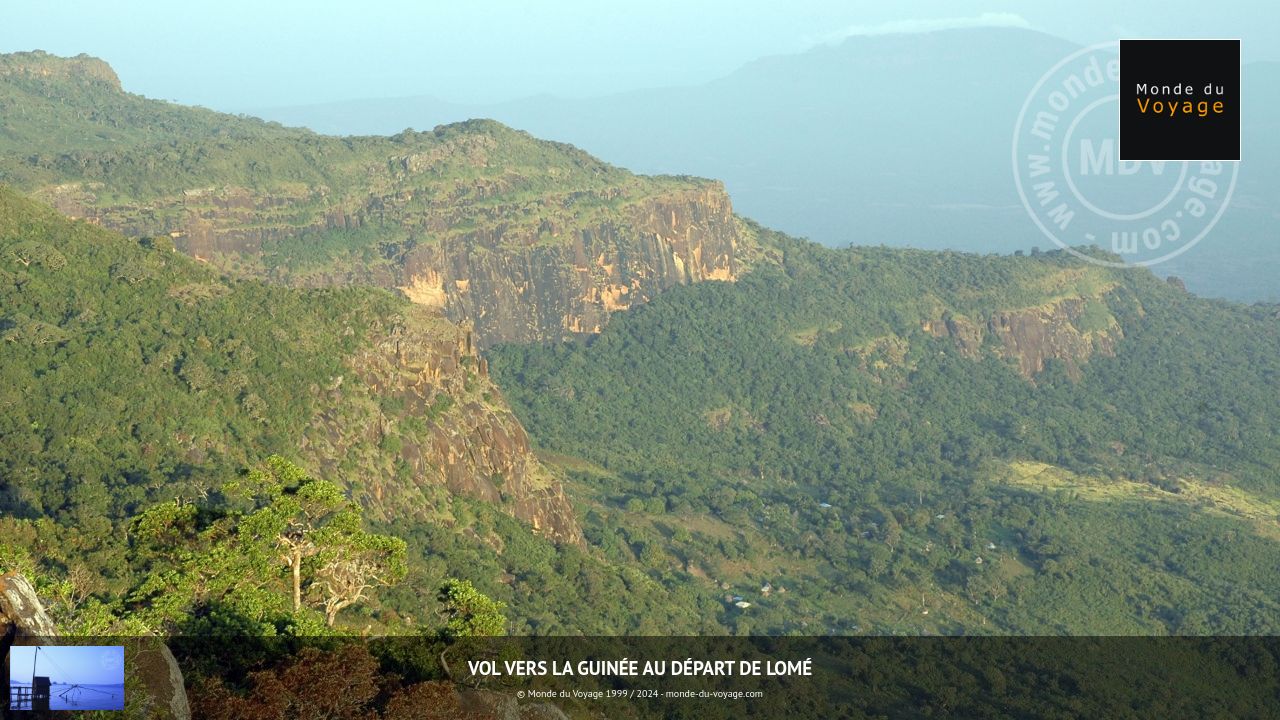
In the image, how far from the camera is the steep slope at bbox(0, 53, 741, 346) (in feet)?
324

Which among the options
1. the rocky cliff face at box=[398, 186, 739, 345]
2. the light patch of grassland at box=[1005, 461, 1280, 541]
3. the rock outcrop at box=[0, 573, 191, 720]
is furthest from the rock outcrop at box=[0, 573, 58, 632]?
the light patch of grassland at box=[1005, 461, 1280, 541]

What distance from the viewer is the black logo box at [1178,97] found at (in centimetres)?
7531

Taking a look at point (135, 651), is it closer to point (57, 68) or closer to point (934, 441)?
point (934, 441)

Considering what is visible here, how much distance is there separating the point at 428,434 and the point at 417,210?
44144 mm

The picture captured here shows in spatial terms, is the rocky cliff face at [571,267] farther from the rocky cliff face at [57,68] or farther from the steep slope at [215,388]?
the rocky cliff face at [57,68]

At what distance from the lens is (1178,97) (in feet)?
268

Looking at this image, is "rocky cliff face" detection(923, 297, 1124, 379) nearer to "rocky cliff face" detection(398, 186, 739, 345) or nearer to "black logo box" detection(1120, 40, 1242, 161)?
"rocky cliff face" detection(398, 186, 739, 345)

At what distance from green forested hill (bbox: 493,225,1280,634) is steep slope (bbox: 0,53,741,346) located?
13.4 ft

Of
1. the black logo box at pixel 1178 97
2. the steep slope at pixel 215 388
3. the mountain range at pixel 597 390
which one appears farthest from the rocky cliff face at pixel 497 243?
the black logo box at pixel 1178 97

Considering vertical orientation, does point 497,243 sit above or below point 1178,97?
below

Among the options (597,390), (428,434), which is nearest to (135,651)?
(428,434)

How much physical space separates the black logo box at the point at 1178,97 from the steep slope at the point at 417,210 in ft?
147

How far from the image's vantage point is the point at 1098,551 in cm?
8319

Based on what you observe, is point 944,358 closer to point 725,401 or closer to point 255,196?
point 725,401
